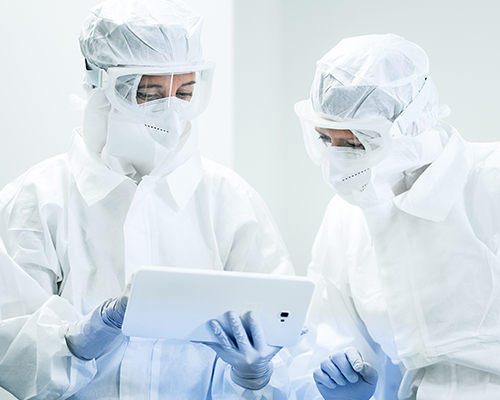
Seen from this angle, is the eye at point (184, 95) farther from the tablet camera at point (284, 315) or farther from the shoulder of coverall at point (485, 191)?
the shoulder of coverall at point (485, 191)

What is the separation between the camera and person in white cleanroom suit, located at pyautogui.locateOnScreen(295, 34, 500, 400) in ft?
5.77

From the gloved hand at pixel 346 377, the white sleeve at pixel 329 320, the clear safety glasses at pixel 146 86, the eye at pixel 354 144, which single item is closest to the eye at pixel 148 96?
the clear safety glasses at pixel 146 86

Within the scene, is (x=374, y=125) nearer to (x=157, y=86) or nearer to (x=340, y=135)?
(x=340, y=135)

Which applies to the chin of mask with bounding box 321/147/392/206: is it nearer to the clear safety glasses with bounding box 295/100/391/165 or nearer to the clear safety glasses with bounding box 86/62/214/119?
the clear safety glasses with bounding box 295/100/391/165

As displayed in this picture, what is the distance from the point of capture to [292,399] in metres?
1.87

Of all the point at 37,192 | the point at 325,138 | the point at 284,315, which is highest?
the point at 325,138

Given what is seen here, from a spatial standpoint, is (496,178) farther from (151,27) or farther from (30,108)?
(30,108)

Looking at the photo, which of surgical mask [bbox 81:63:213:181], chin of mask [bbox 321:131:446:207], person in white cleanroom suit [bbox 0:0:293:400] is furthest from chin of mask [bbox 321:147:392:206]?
surgical mask [bbox 81:63:213:181]

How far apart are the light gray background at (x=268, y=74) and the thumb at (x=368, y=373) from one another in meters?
0.97

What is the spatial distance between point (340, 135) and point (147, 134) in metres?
0.47

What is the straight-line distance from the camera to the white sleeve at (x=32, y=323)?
5.66ft

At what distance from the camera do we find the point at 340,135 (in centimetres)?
185

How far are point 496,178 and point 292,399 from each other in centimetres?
73

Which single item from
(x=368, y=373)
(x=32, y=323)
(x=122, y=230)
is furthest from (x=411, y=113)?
(x=32, y=323)
